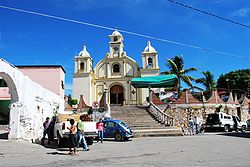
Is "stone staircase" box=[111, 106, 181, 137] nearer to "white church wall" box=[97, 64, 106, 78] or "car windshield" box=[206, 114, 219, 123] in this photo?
"car windshield" box=[206, 114, 219, 123]

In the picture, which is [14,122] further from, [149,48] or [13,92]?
[149,48]

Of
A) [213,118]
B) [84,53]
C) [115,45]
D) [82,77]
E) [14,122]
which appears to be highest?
[115,45]

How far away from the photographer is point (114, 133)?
17.1 meters

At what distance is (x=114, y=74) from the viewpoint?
124 feet

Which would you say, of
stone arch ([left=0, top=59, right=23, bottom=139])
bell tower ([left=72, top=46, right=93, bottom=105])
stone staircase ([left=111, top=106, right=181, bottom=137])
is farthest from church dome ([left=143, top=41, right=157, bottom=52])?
stone arch ([left=0, top=59, right=23, bottom=139])

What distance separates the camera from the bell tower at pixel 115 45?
38.8 meters

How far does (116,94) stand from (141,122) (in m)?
15.3

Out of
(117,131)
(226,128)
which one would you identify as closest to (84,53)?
(226,128)

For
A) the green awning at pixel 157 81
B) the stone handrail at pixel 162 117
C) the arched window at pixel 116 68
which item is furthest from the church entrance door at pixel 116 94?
the stone handrail at pixel 162 117

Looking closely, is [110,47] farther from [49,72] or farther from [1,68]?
[1,68]

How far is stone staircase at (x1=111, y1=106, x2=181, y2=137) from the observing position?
1944 cm

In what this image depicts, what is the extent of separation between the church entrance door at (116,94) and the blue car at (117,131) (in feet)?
64.3

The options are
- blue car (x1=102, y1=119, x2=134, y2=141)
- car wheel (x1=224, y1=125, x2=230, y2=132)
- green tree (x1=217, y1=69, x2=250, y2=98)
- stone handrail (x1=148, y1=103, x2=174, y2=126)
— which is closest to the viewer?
blue car (x1=102, y1=119, x2=134, y2=141)

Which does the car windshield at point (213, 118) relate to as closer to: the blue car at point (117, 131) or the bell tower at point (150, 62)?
the blue car at point (117, 131)
